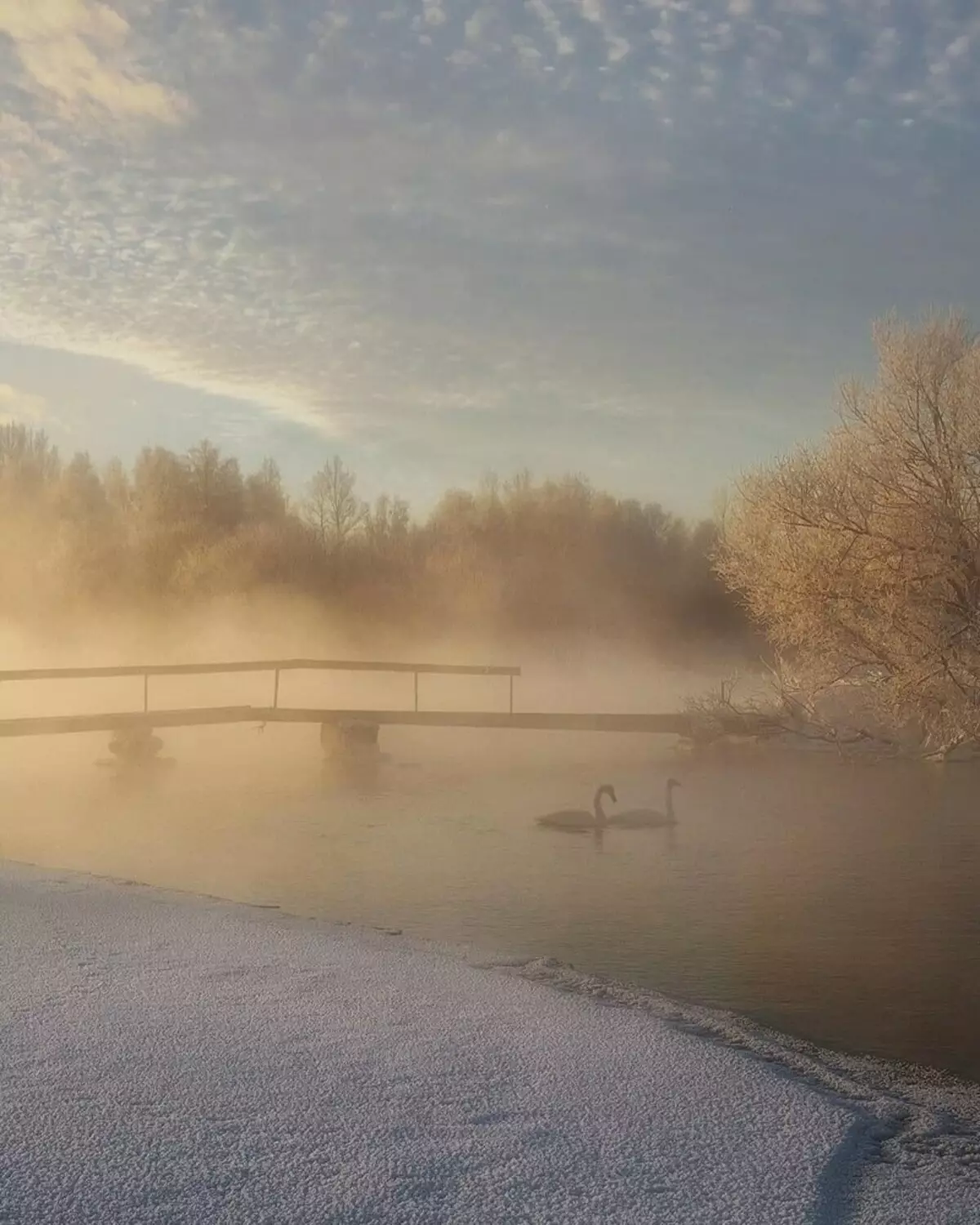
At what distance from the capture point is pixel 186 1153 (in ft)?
13.4

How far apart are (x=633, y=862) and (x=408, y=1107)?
8.59 m

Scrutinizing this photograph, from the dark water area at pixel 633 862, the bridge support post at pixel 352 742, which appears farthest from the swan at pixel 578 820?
the bridge support post at pixel 352 742

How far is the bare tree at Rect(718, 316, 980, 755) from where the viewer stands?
50.1ft

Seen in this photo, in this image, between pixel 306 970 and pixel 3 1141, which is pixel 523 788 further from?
pixel 3 1141

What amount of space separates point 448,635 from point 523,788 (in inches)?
754

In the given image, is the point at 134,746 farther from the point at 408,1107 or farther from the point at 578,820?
the point at 408,1107

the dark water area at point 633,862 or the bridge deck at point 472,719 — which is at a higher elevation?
the bridge deck at point 472,719

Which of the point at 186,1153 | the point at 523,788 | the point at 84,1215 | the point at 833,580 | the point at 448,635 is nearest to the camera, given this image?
the point at 84,1215

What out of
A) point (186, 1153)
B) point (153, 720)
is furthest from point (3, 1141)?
point (153, 720)

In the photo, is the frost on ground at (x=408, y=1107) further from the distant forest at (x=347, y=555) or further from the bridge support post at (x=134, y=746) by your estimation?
the distant forest at (x=347, y=555)

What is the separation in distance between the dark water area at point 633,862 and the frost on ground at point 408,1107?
6.15 feet

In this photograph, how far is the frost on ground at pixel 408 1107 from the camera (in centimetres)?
388

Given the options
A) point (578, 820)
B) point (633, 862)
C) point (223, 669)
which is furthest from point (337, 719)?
point (633, 862)

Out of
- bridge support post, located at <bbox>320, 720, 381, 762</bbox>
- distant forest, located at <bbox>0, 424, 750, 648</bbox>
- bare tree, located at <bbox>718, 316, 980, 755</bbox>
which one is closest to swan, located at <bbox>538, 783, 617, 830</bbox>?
bare tree, located at <bbox>718, 316, 980, 755</bbox>
